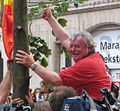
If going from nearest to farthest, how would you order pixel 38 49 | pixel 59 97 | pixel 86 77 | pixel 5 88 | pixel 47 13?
pixel 59 97 < pixel 86 77 < pixel 47 13 < pixel 5 88 < pixel 38 49

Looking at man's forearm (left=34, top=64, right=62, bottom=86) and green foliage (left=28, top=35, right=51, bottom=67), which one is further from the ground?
green foliage (left=28, top=35, right=51, bottom=67)

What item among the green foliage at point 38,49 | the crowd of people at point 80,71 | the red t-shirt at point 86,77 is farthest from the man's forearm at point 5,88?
the red t-shirt at point 86,77

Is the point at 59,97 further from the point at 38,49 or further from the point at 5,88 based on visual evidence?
the point at 38,49

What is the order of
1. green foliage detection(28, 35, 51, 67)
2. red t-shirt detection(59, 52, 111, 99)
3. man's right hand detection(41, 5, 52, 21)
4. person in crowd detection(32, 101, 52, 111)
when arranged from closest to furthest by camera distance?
1. person in crowd detection(32, 101, 52, 111)
2. red t-shirt detection(59, 52, 111, 99)
3. man's right hand detection(41, 5, 52, 21)
4. green foliage detection(28, 35, 51, 67)

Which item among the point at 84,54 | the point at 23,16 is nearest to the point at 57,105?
the point at 84,54

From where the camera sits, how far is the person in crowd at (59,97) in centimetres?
287

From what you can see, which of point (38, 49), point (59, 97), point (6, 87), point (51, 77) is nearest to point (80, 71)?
point (51, 77)

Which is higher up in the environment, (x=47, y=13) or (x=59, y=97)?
(x=47, y=13)

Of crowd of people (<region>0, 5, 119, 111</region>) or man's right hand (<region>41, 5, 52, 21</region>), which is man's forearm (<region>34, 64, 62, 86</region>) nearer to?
crowd of people (<region>0, 5, 119, 111</region>)

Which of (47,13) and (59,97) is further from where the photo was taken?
(47,13)

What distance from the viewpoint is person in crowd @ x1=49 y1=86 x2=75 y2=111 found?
113 inches

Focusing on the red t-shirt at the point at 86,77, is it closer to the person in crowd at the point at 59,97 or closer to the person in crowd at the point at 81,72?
the person in crowd at the point at 81,72

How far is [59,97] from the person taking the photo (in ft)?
9.60

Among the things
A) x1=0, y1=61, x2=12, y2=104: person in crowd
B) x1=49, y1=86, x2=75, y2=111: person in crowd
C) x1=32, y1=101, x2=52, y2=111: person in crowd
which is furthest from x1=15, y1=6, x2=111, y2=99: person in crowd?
x1=0, y1=61, x2=12, y2=104: person in crowd
